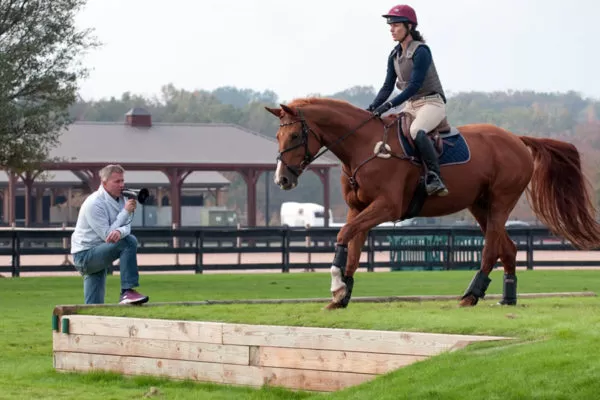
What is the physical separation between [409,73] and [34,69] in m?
19.3

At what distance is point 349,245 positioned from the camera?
11.3 m

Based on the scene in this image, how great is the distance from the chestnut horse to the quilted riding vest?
15.0 inches

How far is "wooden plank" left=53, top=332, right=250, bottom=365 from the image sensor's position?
9.73 meters

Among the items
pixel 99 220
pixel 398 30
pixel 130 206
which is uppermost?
pixel 398 30

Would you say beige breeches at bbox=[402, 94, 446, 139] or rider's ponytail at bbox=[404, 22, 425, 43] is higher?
rider's ponytail at bbox=[404, 22, 425, 43]

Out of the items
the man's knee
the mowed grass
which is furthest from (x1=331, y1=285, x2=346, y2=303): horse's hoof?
the man's knee

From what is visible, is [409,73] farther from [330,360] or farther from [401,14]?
[330,360]

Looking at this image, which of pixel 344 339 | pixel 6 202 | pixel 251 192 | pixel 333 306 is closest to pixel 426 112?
pixel 333 306

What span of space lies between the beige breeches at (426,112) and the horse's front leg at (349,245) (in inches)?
31.4

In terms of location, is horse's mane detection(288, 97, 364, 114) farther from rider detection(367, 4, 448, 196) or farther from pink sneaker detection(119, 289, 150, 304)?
pink sneaker detection(119, 289, 150, 304)

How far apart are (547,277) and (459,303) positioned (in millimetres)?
14691

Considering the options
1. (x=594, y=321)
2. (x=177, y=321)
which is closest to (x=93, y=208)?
(x=177, y=321)

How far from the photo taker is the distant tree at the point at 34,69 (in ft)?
92.8

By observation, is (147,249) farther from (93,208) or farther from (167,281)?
(93,208)
